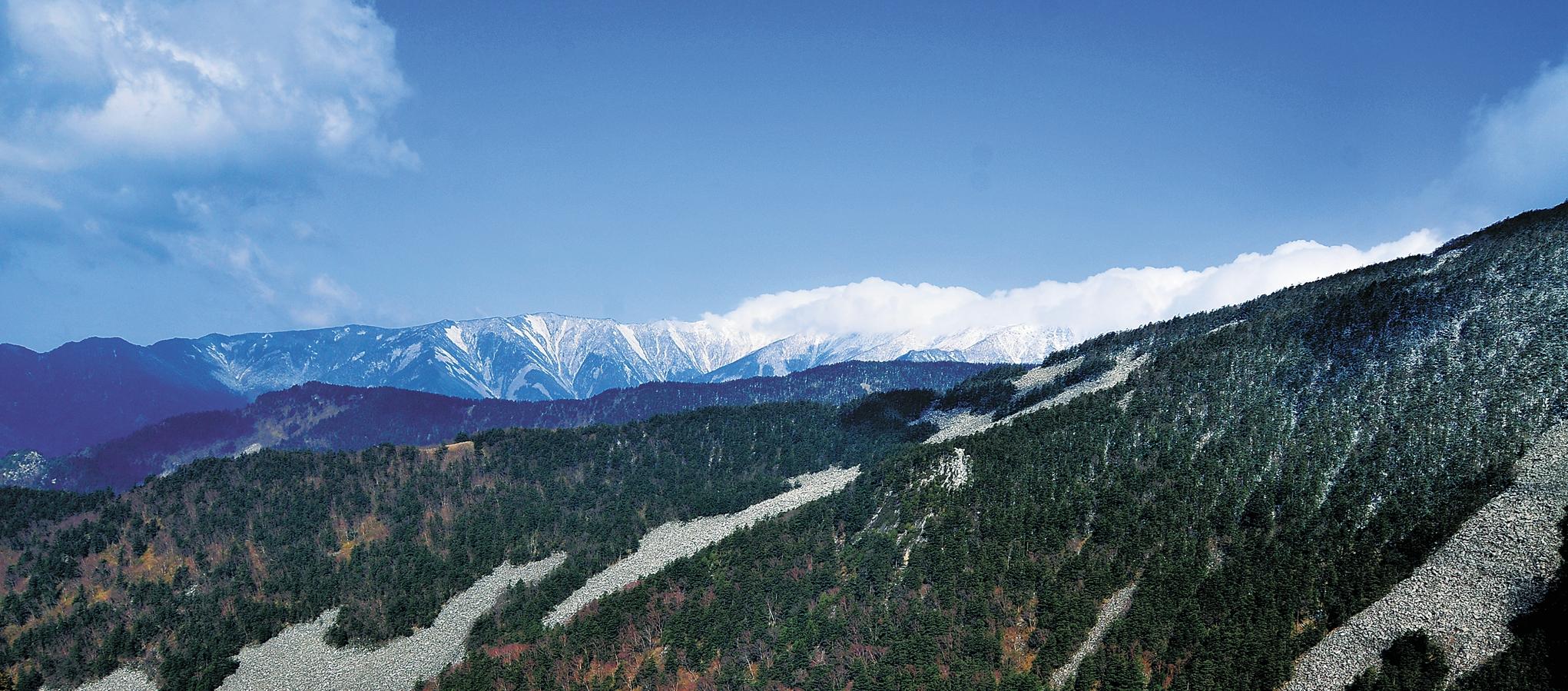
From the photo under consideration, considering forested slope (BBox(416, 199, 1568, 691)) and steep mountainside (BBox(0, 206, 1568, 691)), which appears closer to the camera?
steep mountainside (BBox(0, 206, 1568, 691))

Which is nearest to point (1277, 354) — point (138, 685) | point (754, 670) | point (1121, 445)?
point (1121, 445)

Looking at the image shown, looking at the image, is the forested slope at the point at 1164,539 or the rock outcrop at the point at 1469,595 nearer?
the rock outcrop at the point at 1469,595

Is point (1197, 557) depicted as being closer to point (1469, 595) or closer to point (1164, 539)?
point (1164, 539)

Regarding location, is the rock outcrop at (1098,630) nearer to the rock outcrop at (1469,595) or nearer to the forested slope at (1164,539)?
the forested slope at (1164,539)

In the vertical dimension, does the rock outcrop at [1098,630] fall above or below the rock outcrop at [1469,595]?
below

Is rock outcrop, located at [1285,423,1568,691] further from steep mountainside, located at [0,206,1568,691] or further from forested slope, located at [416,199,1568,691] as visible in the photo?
forested slope, located at [416,199,1568,691]

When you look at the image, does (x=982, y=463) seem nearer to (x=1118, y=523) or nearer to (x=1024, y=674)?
(x=1118, y=523)

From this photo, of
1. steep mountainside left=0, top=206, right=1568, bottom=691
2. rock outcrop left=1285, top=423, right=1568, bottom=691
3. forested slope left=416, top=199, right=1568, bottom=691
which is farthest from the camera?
forested slope left=416, top=199, right=1568, bottom=691

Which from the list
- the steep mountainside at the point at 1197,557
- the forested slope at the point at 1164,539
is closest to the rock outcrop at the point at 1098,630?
the steep mountainside at the point at 1197,557

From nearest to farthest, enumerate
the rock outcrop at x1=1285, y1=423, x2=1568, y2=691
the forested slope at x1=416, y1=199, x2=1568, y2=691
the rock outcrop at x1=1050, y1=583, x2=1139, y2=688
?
the rock outcrop at x1=1285, y1=423, x2=1568, y2=691 → the forested slope at x1=416, y1=199, x2=1568, y2=691 → the rock outcrop at x1=1050, y1=583, x2=1139, y2=688

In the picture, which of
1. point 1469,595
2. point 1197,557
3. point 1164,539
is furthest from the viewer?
point 1164,539

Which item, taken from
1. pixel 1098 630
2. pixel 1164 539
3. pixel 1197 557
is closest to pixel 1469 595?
pixel 1197 557

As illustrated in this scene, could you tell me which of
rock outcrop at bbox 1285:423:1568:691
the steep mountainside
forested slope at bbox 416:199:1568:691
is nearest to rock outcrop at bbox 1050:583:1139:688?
the steep mountainside
